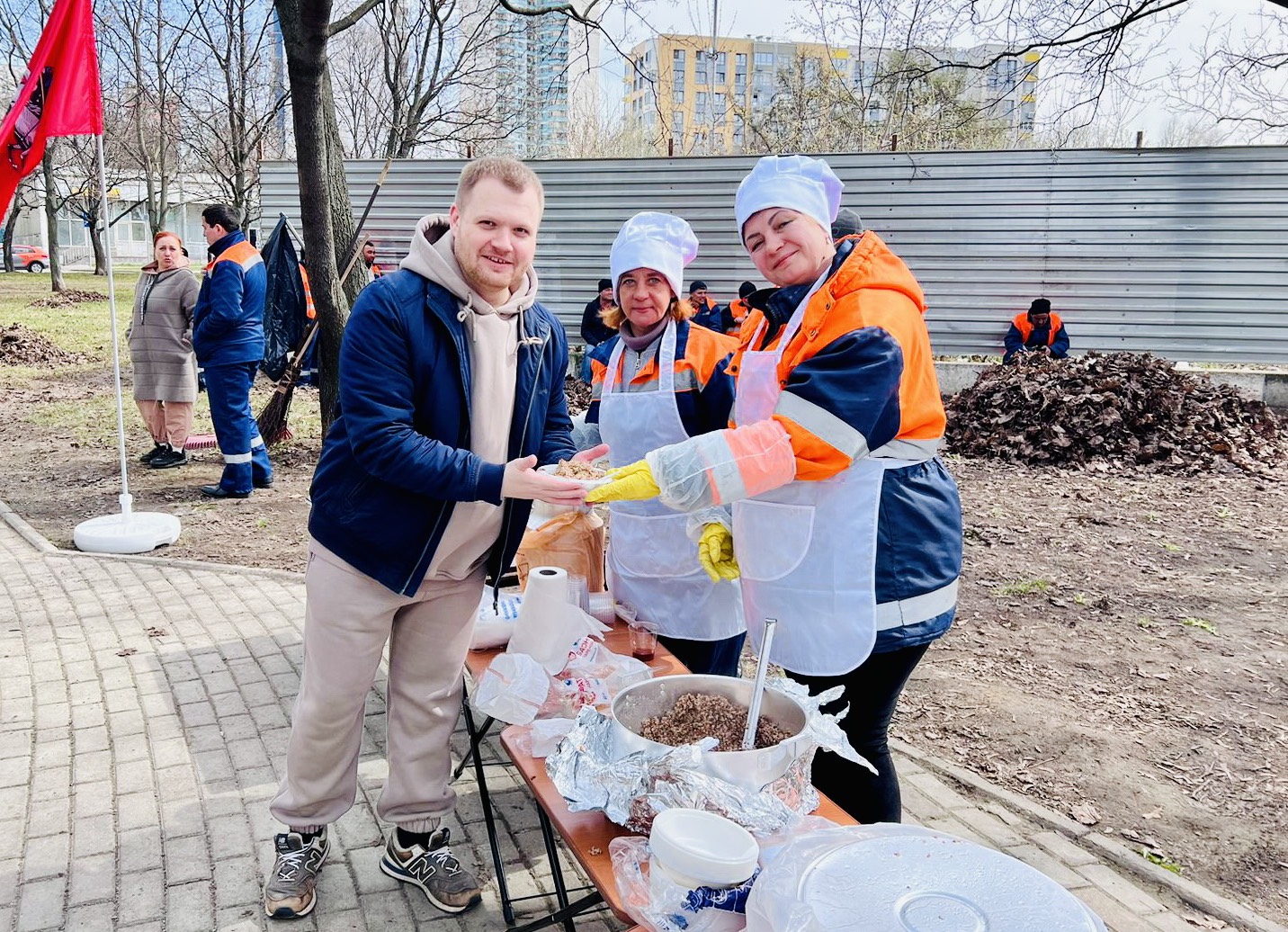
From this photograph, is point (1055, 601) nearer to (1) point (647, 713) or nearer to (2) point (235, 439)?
(1) point (647, 713)

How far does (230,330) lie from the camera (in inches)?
283

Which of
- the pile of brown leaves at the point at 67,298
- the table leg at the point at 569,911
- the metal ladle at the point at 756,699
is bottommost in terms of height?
the table leg at the point at 569,911

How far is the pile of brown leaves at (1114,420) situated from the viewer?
9.06 meters

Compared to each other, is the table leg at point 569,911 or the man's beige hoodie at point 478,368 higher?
the man's beige hoodie at point 478,368

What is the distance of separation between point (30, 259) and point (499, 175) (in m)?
48.3

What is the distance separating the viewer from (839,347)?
82.9 inches

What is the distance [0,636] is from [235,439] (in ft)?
9.56

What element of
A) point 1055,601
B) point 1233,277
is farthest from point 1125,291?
point 1055,601

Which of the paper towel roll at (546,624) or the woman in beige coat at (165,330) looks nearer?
the paper towel roll at (546,624)

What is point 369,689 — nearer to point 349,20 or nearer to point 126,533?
point 126,533

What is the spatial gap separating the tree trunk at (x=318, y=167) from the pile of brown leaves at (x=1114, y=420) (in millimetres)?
6141

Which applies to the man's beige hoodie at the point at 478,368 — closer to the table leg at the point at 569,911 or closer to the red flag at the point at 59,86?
the table leg at the point at 569,911

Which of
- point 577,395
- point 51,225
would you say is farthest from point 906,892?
point 51,225

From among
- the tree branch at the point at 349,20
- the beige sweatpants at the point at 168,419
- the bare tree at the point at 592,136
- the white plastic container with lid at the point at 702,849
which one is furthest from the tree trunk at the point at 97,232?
the white plastic container with lid at the point at 702,849
